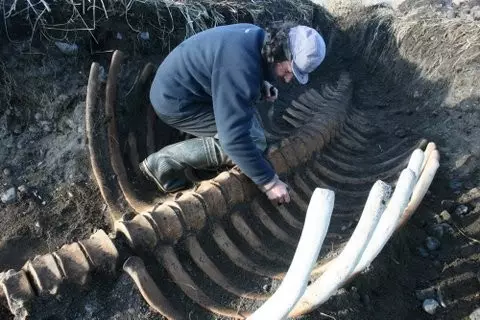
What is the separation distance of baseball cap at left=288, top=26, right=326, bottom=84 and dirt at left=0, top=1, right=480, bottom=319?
4.44ft

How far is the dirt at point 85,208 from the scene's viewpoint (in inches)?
113

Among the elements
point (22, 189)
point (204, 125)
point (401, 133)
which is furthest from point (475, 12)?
point (22, 189)

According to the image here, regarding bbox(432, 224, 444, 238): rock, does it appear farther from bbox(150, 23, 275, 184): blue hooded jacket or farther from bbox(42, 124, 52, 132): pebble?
bbox(42, 124, 52, 132): pebble

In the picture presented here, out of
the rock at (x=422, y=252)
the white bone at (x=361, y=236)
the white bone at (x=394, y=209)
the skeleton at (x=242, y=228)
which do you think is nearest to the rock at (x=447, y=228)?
the rock at (x=422, y=252)

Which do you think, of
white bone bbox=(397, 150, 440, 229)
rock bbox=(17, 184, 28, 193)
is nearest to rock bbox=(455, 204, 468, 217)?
white bone bbox=(397, 150, 440, 229)

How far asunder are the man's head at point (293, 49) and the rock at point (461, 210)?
→ 1.82m

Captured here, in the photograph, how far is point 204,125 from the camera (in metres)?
3.77

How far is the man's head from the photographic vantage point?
3006 mm

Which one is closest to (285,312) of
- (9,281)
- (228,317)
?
(228,317)

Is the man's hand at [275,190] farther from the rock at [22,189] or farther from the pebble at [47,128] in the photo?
the pebble at [47,128]

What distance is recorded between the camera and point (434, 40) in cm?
621

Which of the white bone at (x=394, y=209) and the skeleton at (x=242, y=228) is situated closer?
the skeleton at (x=242, y=228)

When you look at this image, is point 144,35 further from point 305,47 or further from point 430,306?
point 430,306

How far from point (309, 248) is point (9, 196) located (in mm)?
2598
